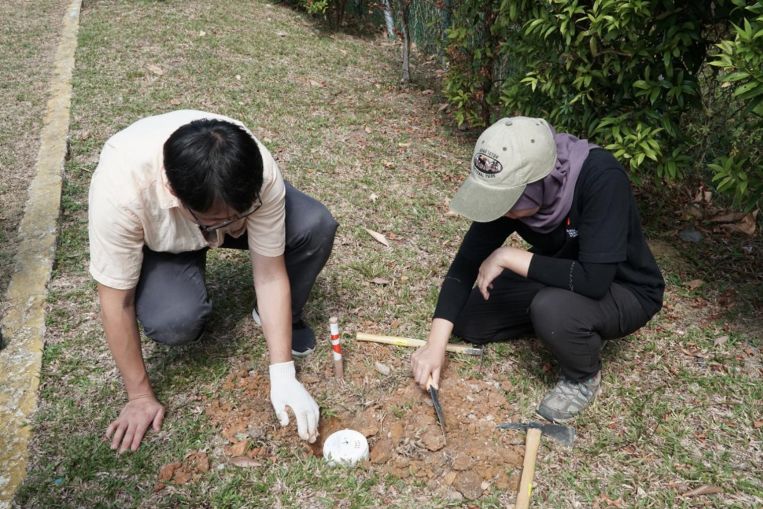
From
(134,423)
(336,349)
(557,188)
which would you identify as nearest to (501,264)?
(557,188)

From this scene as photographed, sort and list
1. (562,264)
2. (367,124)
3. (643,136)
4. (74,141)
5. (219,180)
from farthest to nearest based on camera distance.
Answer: (367,124) → (74,141) → (643,136) → (562,264) → (219,180)

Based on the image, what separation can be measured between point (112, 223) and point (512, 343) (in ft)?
6.47

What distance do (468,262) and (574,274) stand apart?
484mm

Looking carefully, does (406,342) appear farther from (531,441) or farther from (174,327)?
(174,327)

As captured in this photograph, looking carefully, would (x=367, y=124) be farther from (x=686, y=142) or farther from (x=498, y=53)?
(x=686, y=142)

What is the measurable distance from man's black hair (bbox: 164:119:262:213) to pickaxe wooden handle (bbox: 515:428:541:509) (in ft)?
4.91

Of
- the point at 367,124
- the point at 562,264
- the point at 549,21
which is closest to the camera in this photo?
the point at 562,264

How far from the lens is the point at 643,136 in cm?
333

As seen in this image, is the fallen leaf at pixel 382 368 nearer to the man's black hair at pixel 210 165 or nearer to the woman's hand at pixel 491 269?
the woman's hand at pixel 491 269

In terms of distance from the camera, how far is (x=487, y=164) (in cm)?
202

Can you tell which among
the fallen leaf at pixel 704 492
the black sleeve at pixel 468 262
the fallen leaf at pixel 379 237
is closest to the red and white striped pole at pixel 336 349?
the black sleeve at pixel 468 262

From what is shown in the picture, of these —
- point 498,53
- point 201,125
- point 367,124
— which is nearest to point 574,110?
point 498,53

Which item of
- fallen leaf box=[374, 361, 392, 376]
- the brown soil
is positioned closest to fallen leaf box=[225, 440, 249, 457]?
the brown soil

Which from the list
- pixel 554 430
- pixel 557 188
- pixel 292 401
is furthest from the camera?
pixel 554 430
